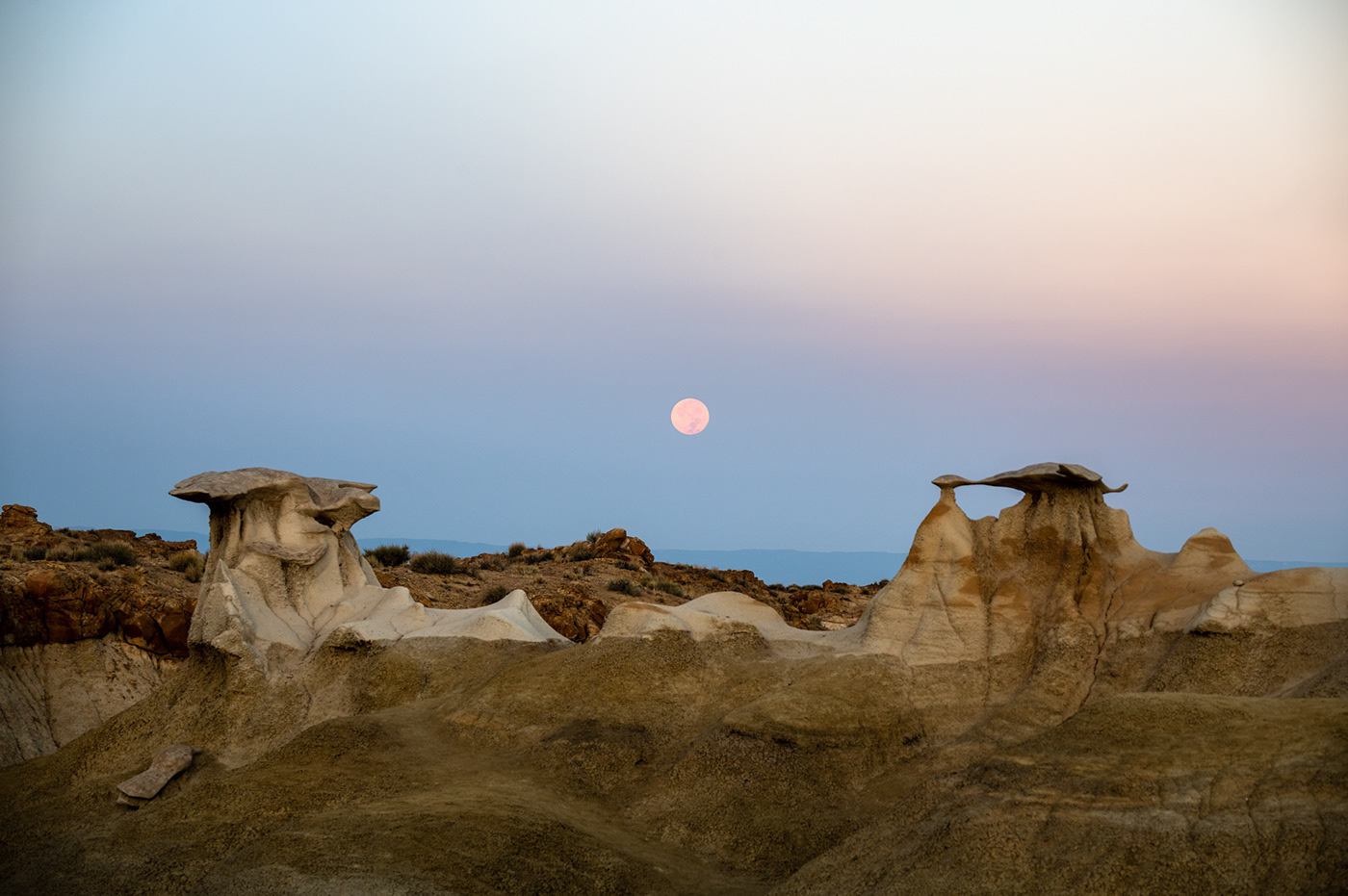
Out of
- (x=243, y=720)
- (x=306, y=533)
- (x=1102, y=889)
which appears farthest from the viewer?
(x=306, y=533)

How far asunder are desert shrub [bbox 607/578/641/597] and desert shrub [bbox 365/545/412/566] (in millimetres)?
6906

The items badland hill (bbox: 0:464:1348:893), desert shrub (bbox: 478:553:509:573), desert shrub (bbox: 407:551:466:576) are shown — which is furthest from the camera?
desert shrub (bbox: 478:553:509:573)

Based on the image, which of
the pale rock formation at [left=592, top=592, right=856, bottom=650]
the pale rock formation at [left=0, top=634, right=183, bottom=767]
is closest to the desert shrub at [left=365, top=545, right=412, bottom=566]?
the pale rock formation at [left=0, top=634, right=183, bottom=767]

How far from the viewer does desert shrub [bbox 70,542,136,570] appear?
78.2 ft

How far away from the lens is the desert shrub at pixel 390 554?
29906 mm

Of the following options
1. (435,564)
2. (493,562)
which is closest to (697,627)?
(435,564)

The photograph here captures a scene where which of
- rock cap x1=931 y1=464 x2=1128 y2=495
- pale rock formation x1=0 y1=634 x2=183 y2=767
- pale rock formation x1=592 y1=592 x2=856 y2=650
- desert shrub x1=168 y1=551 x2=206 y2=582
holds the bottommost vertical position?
pale rock formation x1=0 y1=634 x2=183 y2=767

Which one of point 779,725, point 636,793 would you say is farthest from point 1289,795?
point 636,793

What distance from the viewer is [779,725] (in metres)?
10.9

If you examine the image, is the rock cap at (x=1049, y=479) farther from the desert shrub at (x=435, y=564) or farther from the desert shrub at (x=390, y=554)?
the desert shrub at (x=390, y=554)

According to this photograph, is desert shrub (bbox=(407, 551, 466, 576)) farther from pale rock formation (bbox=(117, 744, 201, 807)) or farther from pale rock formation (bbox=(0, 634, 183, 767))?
pale rock formation (bbox=(117, 744, 201, 807))

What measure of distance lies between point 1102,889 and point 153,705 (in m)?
12.6

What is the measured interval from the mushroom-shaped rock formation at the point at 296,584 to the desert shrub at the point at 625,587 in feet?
35.9

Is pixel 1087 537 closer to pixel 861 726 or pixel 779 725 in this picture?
pixel 861 726
